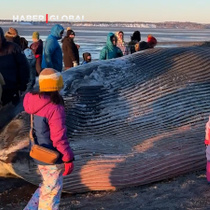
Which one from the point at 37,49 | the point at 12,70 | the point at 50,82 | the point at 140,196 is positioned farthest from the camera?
the point at 37,49

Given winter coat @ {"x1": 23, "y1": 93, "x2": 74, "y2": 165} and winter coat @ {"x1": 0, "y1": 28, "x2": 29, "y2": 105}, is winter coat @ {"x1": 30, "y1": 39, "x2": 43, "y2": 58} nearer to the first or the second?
winter coat @ {"x1": 0, "y1": 28, "x2": 29, "y2": 105}

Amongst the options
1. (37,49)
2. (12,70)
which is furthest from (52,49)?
(37,49)

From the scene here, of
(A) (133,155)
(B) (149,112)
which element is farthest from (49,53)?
(A) (133,155)

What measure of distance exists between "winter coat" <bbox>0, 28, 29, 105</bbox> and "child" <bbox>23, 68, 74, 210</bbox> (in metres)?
2.88

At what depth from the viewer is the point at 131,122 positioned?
26.1 ft

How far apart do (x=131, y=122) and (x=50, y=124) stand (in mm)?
2744

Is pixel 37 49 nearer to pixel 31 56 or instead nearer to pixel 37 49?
pixel 37 49

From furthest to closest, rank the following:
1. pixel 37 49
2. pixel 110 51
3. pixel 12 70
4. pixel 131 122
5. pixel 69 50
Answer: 1. pixel 37 49
2. pixel 69 50
3. pixel 110 51
4. pixel 12 70
5. pixel 131 122

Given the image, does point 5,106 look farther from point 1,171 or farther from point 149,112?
point 149,112

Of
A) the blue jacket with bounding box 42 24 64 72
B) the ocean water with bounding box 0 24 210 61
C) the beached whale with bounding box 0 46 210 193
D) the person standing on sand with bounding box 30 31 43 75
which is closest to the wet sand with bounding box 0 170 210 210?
the beached whale with bounding box 0 46 210 193

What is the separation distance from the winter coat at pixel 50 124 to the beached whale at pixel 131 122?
1.66 metres

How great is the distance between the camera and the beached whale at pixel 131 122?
7.17 m

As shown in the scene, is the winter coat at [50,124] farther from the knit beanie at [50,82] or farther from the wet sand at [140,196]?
the wet sand at [140,196]

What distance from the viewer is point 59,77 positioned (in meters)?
5.54
